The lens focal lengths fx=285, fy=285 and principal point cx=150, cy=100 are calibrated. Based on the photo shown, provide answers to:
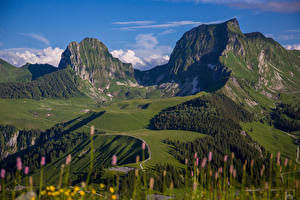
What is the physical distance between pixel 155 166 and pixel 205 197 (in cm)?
16854

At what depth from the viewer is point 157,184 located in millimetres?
140625

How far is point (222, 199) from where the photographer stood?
51.0 ft

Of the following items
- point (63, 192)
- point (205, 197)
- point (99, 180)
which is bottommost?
point (99, 180)

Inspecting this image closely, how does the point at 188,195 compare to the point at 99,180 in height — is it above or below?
above

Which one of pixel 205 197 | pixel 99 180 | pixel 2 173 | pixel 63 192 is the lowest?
pixel 99 180

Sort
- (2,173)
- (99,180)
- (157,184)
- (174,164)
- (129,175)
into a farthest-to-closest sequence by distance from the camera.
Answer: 1. (174,164)
2. (99,180)
3. (129,175)
4. (157,184)
5. (2,173)

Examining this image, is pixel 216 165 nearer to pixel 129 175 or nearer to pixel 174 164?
pixel 174 164

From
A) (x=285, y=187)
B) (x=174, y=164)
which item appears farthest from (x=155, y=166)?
(x=285, y=187)

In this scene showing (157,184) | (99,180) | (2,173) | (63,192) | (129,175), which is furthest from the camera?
(99,180)

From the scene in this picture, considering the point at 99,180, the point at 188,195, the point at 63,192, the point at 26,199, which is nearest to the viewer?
the point at 26,199

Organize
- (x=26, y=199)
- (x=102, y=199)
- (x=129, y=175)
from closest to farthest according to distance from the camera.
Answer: (x=26, y=199)
(x=102, y=199)
(x=129, y=175)

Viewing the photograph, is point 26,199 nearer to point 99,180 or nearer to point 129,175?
point 129,175

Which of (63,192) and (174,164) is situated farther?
(174,164)

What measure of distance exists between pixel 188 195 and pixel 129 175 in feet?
481
